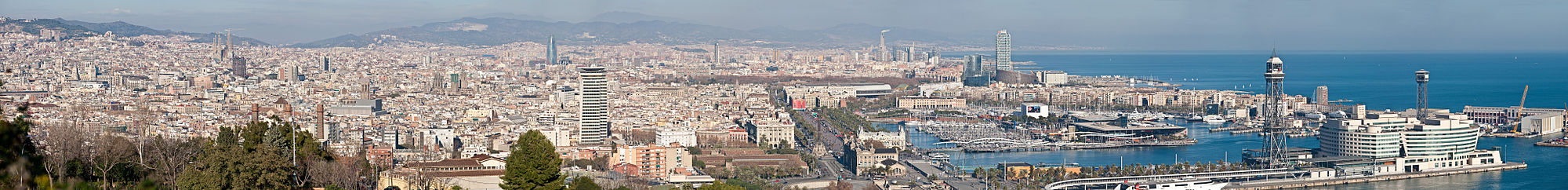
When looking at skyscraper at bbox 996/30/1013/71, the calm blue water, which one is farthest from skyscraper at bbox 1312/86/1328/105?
skyscraper at bbox 996/30/1013/71

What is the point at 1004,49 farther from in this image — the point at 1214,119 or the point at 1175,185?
the point at 1175,185

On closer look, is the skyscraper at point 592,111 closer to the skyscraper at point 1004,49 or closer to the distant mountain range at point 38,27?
the distant mountain range at point 38,27

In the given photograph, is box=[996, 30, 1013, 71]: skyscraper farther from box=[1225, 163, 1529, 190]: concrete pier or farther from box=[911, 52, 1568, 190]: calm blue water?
box=[1225, 163, 1529, 190]: concrete pier

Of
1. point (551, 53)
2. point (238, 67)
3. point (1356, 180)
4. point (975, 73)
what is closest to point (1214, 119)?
point (1356, 180)

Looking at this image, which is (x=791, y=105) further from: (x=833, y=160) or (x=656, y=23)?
(x=656, y=23)

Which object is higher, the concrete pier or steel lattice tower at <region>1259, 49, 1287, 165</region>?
steel lattice tower at <region>1259, 49, 1287, 165</region>
